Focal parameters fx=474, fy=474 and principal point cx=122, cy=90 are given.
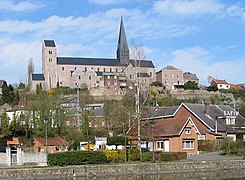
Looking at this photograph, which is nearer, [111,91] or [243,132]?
[243,132]

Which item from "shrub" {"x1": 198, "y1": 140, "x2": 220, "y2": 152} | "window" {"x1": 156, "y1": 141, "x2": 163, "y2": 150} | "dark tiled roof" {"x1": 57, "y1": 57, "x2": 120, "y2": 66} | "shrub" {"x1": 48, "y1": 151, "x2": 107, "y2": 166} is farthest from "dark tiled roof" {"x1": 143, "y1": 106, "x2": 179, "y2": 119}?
"dark tiled roof" {"x1": 57, "y1": 57, "x2": 120, "y2": 66}

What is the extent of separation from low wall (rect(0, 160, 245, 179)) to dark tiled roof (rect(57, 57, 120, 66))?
381 ft

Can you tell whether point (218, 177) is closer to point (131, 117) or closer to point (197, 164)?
point (197, 164)

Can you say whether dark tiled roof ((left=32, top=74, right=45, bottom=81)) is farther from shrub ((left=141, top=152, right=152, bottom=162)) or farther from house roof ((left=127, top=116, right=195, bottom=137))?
shrub ((left=141, top=152, right=152, bottom=162))

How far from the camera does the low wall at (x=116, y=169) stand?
3088 centimetres

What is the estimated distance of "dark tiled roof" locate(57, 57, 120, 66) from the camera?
14962 cm

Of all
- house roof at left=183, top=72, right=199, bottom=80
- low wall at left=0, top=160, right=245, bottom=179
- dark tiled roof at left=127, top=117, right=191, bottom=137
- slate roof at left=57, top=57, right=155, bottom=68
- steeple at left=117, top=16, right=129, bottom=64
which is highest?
steeple at left=117, top=16, right=129, bottom=64

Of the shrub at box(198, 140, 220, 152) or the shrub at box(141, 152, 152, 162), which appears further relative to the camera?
the shrub at box(198, 140, 220, 152)

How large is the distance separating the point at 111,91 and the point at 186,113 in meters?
67.1

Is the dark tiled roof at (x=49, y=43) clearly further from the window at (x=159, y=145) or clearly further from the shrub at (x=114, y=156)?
the shrub at (x=114, y=156)

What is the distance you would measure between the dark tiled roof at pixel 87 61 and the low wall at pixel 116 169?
381ft

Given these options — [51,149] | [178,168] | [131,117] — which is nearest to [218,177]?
[178,168]

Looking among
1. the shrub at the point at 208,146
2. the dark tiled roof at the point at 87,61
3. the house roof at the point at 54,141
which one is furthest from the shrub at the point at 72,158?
the dark tiled roof at the point at 87,61

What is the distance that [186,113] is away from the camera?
58094mm
